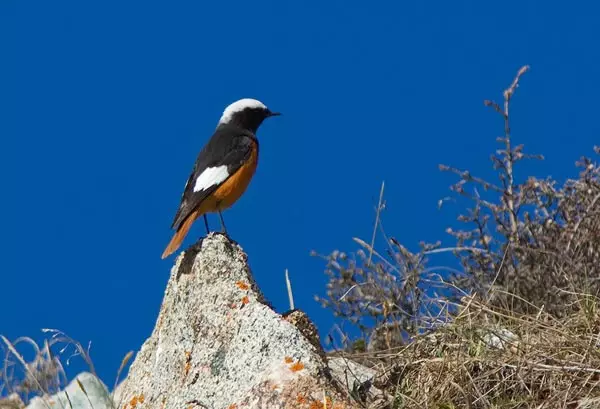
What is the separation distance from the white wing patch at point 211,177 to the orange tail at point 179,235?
178 mm

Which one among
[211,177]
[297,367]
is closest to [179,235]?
[211,177]

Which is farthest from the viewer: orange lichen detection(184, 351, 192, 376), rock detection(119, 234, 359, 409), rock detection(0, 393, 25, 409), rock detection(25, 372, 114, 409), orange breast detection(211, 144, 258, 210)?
orange breast detection(211, 144, 258, 210)

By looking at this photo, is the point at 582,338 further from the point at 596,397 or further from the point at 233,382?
the point at 233,382

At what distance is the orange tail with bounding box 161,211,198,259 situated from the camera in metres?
6.83

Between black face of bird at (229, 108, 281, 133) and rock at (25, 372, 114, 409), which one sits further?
→ black face of bird at (229, 108, 281, 133)

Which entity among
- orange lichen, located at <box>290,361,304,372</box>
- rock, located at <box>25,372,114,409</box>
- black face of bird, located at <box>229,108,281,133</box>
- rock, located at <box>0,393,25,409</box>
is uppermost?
black face of bird, located at <box>229,108,281,133</box>

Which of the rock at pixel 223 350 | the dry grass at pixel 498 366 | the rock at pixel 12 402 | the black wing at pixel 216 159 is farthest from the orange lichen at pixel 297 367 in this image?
the rock at pixel 12 402

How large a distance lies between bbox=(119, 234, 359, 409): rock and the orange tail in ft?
3.04

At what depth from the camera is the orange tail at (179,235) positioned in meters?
6.83

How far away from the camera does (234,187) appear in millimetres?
7324

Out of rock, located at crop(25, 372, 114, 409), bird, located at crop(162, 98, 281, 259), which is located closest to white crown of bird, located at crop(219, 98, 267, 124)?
bird, located at crop(162, 98, 281, 259)

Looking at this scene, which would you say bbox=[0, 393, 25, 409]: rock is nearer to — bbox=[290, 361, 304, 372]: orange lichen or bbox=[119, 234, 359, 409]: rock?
bbox=[119, 234, 359, 409]: rock

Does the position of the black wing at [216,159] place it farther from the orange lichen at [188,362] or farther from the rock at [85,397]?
the orange lichen at [188,362]

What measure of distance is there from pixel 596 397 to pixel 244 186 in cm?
318
